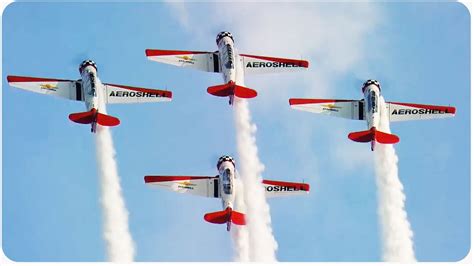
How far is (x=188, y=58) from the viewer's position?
1826 inches

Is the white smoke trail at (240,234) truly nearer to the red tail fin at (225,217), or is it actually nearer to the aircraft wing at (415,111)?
the red tail fin at (225,217)

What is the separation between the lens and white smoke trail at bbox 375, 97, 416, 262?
137ft

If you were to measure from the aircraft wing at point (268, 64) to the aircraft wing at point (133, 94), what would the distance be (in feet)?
10.9

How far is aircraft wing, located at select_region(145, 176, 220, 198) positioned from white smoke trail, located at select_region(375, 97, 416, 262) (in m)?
5.74

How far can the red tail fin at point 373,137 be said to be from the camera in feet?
139

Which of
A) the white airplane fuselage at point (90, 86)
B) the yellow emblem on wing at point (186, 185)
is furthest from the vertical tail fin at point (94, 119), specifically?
the yellow emblem on wing at point (186, 185)

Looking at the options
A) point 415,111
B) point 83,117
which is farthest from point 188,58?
point 415,111

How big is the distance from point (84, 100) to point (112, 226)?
457 cm

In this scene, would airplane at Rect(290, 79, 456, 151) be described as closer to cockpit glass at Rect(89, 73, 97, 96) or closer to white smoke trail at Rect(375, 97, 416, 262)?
white smoke trail at Rect(375, 97, 416, 262)

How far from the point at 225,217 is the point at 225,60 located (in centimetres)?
657

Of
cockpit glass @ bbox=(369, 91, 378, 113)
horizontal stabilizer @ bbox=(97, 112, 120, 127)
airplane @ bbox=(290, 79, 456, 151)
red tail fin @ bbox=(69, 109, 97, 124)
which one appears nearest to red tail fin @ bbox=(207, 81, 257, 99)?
airplane @ bbox=(290, 79, 456, 151)

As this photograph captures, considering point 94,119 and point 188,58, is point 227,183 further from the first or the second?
point 188,58

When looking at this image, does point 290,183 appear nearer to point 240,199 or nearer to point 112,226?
point 240,199

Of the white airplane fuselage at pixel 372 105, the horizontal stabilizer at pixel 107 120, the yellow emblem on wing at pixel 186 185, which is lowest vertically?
the yellow emblem on wing at pixel 186 185
